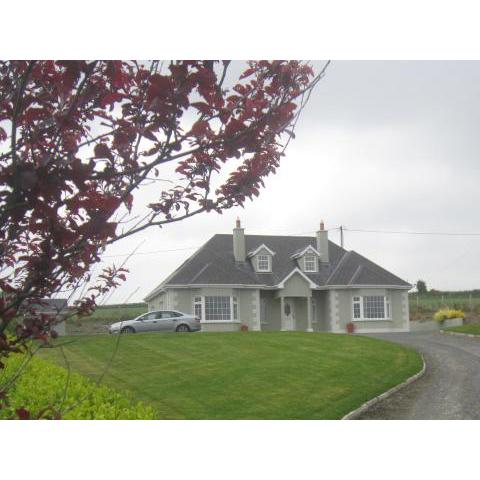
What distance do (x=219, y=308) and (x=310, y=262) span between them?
2104mm

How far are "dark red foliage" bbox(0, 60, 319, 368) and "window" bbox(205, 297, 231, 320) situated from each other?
631 cm

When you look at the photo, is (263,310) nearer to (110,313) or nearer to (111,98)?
(110,313)

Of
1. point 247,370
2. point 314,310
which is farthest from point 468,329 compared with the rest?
point 247,370

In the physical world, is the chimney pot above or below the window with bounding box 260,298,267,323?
above

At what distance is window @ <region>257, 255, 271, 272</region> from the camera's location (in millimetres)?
8938

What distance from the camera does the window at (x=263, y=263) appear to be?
29.3 ft

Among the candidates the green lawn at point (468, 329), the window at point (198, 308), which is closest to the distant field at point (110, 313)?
the window at point (198, 308)

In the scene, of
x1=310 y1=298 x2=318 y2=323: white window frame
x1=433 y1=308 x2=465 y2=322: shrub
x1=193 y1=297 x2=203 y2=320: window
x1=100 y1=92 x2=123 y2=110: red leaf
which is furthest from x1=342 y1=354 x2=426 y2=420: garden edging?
x1=433 y1=308 x2=465 y2=322: shrub

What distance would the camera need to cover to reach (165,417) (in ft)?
18.7

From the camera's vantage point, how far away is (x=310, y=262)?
35.2 ft

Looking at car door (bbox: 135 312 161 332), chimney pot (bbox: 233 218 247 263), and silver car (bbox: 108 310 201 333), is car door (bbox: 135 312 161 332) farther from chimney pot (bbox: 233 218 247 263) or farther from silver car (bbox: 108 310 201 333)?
chimney pot (bbox: 233 218 247 263)

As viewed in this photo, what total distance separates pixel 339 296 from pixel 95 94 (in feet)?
32.2

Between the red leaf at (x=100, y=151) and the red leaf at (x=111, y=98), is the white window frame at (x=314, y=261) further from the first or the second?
the red leaf at (x=100, y=151)
